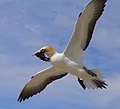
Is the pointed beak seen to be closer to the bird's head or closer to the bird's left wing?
the bird's head

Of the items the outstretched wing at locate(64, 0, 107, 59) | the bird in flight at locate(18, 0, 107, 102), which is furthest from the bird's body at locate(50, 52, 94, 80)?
the outstretched wing at locate(64, 0, 107, 59)

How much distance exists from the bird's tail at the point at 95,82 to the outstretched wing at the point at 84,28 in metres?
0.99

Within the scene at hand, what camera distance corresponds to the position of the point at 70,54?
21.2 m

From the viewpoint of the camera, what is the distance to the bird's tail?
20891mm

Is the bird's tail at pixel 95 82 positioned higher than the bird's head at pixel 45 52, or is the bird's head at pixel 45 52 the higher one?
the bird's head at pixel 45 52

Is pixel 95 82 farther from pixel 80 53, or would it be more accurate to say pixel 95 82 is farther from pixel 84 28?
pixel 84 28

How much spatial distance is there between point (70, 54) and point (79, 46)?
53 centimetres

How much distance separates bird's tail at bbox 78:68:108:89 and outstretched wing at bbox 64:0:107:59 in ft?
3.26

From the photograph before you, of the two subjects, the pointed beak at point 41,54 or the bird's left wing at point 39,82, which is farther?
the bird's left wing at point 39,82

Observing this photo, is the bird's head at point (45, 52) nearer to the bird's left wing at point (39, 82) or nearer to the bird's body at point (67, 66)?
the bird's body at point (67, 66)

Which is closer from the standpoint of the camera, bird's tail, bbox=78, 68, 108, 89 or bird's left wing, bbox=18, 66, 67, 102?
bird's tail, bbox=78, 68, 108, 89

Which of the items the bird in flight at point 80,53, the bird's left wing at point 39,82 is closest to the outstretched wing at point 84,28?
the bird in flight at point 80,53

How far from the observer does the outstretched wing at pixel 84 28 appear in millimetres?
20641

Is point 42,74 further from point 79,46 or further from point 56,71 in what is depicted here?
point 79,46
